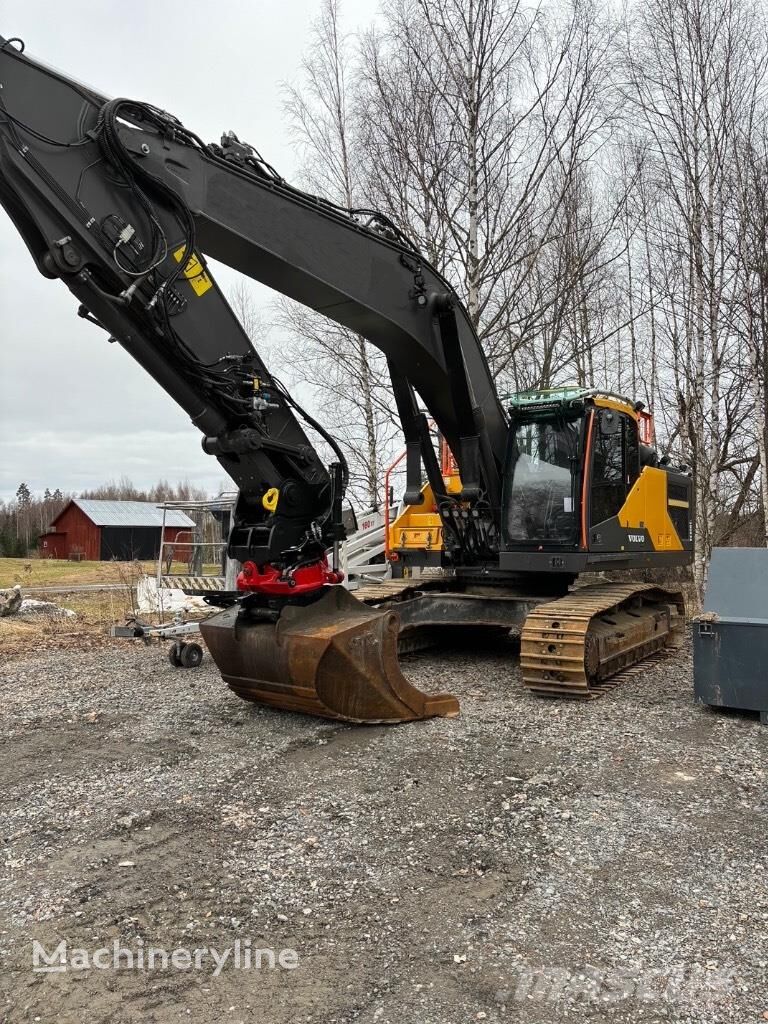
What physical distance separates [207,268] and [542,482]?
3934 millimetres

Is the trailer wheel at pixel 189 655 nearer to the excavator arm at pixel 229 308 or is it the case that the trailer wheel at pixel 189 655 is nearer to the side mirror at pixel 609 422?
the excavator arm at pixel 229 308

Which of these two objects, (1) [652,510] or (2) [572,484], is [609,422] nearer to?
(2) [572,484]

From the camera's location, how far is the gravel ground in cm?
275

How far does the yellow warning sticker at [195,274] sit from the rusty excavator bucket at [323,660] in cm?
225

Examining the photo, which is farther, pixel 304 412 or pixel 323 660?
pixel 304 412

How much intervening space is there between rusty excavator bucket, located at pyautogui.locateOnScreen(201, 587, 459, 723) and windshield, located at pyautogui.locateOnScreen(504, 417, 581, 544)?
2371mm

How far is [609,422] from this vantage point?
7.85 metres

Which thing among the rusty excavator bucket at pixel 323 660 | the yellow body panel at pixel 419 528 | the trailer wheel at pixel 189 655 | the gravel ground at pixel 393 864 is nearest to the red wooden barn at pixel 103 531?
the trailer wheel at pixel 189 655

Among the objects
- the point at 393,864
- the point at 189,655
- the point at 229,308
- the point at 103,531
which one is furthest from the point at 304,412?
the point at 103,531

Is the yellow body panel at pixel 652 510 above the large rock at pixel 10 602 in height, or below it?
above

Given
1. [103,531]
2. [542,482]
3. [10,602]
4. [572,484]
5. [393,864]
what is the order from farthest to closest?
[103,531] < [10,602] < [542,482] < [572,484] < [393,864]

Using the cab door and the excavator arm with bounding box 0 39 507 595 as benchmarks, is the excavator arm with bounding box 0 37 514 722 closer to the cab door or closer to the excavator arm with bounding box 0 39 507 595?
the excavator arm with bounding box 0 39 507 595

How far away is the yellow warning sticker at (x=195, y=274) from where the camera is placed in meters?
5.18

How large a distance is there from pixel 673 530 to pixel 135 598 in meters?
10.5
